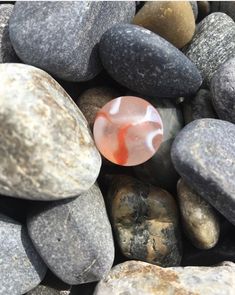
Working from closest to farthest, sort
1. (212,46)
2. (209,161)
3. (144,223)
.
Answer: (209,161) < (144,223) < (212,46)

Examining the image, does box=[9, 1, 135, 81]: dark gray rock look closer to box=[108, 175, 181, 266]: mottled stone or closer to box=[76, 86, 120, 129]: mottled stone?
box=[76, 86, 120, 129]: mottled stone

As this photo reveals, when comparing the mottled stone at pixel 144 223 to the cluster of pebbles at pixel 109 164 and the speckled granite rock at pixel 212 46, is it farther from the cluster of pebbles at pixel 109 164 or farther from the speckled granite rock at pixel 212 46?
the speckled granite rock at pixel 212 46

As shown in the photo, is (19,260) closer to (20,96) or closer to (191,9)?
(20,96)

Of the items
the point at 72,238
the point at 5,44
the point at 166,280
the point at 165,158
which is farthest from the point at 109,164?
the point at 5,44

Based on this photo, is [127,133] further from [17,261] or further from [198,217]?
[17,261]

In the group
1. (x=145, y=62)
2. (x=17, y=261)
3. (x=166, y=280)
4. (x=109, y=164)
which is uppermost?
(x=145, y=62)

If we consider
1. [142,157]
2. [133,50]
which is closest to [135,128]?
[142,157]
